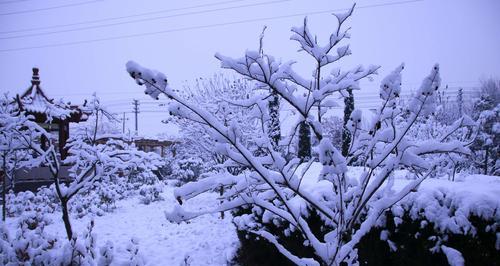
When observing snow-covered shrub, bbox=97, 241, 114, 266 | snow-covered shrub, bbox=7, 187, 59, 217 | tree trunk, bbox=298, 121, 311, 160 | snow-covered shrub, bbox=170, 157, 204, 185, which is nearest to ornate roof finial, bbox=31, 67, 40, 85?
snow-covered shrub, bbox=7, 187, 59, 217

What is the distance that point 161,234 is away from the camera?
278 inches

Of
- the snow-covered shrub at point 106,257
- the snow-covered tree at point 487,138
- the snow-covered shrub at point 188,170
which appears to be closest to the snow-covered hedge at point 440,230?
the snow-covered shrub at point 106,257

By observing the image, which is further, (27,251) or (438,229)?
(27,251)

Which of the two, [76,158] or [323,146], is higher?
[323,146]

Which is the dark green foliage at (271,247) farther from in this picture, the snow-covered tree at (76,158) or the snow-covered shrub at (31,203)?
the snow-covered shrub at (31,203)

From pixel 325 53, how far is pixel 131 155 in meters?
4.76

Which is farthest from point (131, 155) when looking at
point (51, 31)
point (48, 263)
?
point (51, 31)

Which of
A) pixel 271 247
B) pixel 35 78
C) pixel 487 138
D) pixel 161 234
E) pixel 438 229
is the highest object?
pixel 35 78

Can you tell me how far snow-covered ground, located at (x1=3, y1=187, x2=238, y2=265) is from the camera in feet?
18.0

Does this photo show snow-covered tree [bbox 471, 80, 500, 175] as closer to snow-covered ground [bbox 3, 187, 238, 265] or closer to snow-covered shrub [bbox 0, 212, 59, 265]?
snow-covered ground [bbox 3, 187, 238, 265]

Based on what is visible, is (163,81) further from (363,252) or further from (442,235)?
(363,252)

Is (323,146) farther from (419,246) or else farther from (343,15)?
(419,246)

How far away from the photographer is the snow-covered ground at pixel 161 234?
549 centimetres

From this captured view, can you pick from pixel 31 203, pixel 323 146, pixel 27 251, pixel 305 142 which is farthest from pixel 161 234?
pixel 305 142
